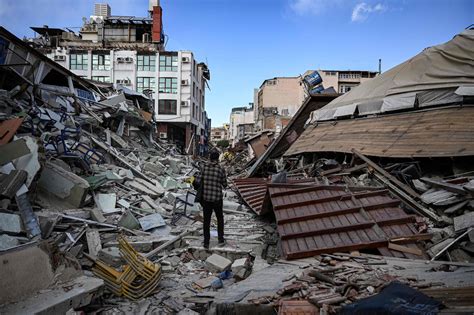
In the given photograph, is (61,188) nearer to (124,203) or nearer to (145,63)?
(124,203)

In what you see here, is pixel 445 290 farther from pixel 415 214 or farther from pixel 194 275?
pixel 194 275

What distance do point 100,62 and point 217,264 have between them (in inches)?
1472

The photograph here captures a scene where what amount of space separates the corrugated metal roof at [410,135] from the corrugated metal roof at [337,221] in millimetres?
1701

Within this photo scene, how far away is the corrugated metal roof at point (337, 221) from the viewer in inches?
191

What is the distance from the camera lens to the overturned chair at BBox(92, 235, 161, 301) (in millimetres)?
4648

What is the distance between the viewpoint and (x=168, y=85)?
124 ft

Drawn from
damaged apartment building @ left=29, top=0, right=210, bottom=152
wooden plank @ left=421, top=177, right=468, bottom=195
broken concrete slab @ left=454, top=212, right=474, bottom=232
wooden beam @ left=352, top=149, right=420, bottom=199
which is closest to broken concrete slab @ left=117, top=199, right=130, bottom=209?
wooden beam @ left=352, top=149, right=420, bottom=199

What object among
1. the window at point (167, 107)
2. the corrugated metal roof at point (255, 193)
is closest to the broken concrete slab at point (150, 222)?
the corrugated metal roof at point (255, 193)

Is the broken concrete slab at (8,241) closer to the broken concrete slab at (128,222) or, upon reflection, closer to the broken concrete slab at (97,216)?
the broken concrete slab at (97,216)

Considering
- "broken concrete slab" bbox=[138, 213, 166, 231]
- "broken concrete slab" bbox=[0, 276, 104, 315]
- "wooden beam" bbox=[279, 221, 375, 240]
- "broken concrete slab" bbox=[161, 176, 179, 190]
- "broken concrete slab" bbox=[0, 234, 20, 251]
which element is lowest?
"broken concrete slab" bbox=[0, 276, 104, 315]

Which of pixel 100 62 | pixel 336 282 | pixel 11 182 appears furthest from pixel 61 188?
pixel 100 62

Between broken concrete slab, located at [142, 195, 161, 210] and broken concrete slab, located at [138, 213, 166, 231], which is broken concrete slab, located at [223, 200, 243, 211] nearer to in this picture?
broken concrete slab, located at [142, 195, 161, 210]

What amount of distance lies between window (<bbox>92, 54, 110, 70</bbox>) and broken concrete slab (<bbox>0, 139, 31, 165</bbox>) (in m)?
33.5

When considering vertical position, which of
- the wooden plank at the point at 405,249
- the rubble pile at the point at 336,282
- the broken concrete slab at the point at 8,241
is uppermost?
the broken concrete slab at the point at 8,241
